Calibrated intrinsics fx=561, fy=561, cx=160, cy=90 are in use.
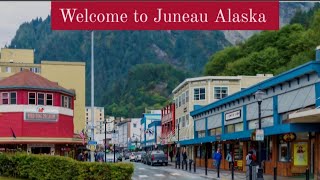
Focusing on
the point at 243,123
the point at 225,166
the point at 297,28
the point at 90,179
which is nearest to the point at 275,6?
the point at 90,179

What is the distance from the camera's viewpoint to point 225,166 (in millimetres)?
52406

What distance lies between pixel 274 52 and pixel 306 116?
78185 mm

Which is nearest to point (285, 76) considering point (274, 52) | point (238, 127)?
point (238, 127)

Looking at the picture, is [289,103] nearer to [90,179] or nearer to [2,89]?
[90,179]

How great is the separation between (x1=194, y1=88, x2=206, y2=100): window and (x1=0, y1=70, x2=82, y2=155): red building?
24.2m

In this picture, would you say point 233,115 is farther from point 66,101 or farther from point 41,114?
point 41,114

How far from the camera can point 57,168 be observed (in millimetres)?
26703

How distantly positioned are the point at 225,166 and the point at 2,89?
22055 mm

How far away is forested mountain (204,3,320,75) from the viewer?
90.3 metres

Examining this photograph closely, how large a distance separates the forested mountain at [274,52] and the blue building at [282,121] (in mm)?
40509

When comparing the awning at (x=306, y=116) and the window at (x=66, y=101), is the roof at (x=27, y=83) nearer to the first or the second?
the window at (x=66, y=101)

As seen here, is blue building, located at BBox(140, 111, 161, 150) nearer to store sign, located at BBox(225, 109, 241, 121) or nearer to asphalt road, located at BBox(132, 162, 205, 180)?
store sign, located at BBox(225, 109, 241, 121)

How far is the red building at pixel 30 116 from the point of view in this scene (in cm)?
5194

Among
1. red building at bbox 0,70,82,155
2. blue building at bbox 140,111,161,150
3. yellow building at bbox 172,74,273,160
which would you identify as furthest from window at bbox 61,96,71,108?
blue building at bbox 140,111,161,150
